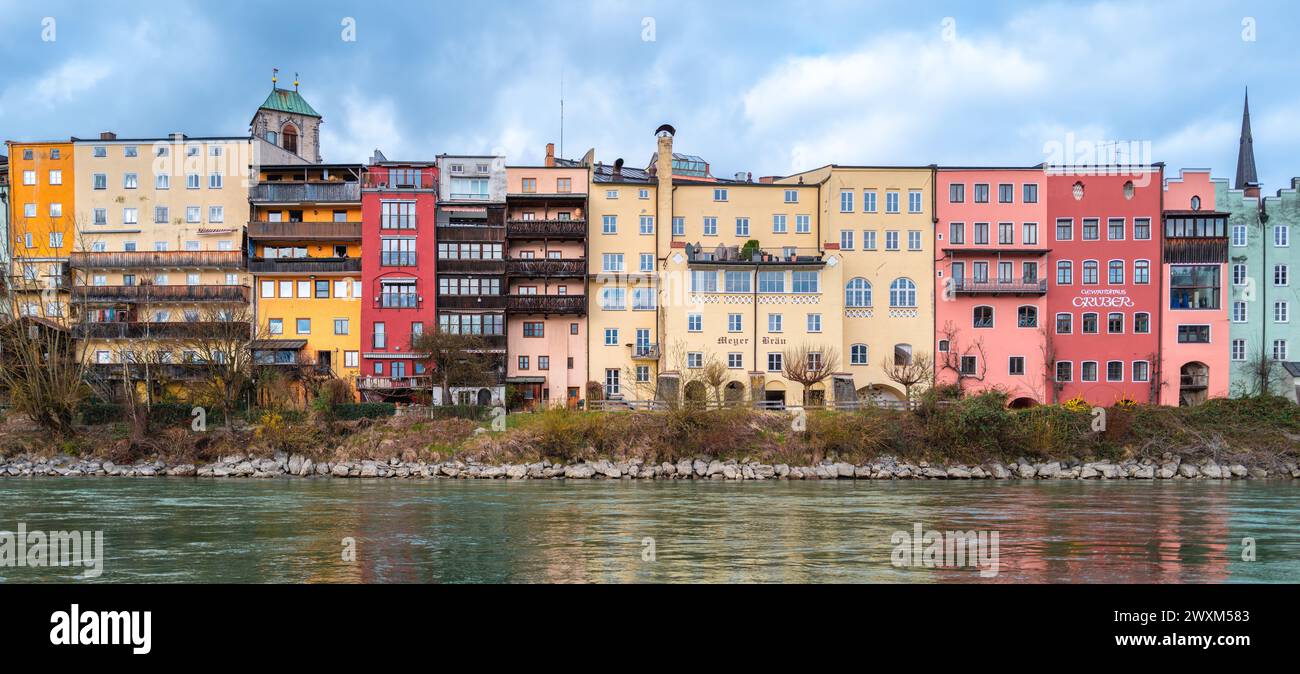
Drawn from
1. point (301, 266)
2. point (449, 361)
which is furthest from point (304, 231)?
point (449, 361)

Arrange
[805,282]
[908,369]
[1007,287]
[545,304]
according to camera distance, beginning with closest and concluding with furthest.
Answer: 1. [908,369]
2. [805,282]
3. [1007,287]
4. [545,304]

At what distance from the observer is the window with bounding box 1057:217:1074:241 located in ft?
200

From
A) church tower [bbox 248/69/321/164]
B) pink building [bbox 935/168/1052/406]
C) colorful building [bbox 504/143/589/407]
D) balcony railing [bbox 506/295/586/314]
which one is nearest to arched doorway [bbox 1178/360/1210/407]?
pink building [bbox 935/168/1052/406]

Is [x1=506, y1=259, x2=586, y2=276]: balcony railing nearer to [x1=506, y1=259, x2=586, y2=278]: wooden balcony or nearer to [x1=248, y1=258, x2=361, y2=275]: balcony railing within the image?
[x1=506, y1=259, x2=586, y2=278]: wooden balcony

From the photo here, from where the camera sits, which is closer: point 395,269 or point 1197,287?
point 1197,287

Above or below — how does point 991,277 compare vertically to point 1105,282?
above

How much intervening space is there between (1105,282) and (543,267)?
117ft

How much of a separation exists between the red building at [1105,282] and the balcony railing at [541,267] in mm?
30763

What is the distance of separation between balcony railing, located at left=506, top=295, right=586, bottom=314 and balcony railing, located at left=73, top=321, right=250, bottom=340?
635 inches

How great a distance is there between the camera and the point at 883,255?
201ft

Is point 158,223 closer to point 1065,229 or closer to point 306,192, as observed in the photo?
point 306,192

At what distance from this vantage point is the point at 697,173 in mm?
84250

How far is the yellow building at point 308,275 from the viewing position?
201 ft
